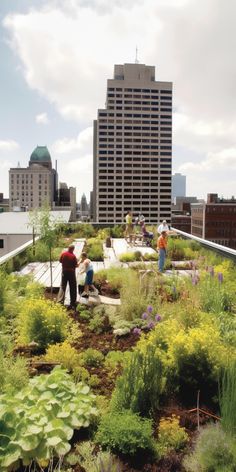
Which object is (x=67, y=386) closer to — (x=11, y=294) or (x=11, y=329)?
(x=11, y=329)

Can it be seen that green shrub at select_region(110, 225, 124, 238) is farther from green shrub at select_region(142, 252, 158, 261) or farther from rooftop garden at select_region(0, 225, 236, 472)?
rooftop garden at select_region(0, 225, 236, 472)

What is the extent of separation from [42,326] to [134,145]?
179208mm

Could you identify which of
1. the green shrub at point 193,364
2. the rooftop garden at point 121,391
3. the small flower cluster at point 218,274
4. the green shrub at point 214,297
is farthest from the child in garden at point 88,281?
the green shrub at point 193,364

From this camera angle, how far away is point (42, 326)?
23.5 ft

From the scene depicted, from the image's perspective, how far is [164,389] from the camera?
5285mm

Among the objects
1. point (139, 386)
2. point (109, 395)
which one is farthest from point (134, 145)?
point (139, 386)

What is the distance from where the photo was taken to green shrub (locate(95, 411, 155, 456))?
13.5 ft

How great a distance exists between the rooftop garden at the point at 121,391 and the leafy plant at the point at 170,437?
0.01 meters

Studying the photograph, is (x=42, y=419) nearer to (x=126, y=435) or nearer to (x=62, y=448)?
(x=62, y=448)

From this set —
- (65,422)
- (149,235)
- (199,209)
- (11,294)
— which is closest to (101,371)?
(65,422)

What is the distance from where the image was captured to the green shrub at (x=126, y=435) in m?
4.13

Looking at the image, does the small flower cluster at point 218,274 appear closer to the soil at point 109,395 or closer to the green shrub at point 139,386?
the soil at point 109,395

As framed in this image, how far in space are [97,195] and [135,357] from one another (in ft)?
582

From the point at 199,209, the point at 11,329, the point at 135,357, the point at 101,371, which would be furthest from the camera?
the point at 199,209
